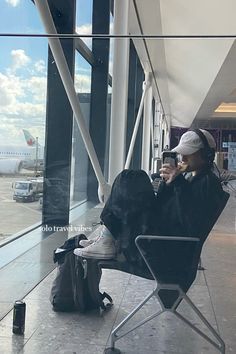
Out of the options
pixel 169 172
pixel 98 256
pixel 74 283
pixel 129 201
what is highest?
pixel 169 172

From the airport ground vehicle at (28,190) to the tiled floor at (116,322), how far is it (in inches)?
37.9

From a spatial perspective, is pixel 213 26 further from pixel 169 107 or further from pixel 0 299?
pixel 169 107

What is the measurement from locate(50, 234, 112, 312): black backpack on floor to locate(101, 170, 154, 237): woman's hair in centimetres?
44

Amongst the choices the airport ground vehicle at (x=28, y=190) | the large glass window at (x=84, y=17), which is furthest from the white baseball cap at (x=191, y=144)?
the large glass window at (x=84, y=17)

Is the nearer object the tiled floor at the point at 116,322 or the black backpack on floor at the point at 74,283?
the tiled floor at the point at 116,322

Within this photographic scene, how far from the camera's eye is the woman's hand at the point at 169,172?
246cm

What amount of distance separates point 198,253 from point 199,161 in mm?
497

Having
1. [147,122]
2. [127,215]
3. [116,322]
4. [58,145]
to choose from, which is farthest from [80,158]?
[147,122]

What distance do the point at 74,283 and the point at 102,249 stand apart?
17.4 inches

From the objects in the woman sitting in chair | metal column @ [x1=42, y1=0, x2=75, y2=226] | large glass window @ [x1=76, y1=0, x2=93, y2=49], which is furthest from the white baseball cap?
large glass window @ [x1=76, y1=0, x2=93, y2=49]

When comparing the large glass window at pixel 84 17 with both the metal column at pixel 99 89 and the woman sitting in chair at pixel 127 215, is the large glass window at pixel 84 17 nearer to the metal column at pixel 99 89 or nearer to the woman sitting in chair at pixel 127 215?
the metal column at pixel 99 89

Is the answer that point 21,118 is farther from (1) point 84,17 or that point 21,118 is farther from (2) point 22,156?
(1) point 84,17

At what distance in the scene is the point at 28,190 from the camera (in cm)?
453

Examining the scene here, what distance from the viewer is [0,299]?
3.04 meters
